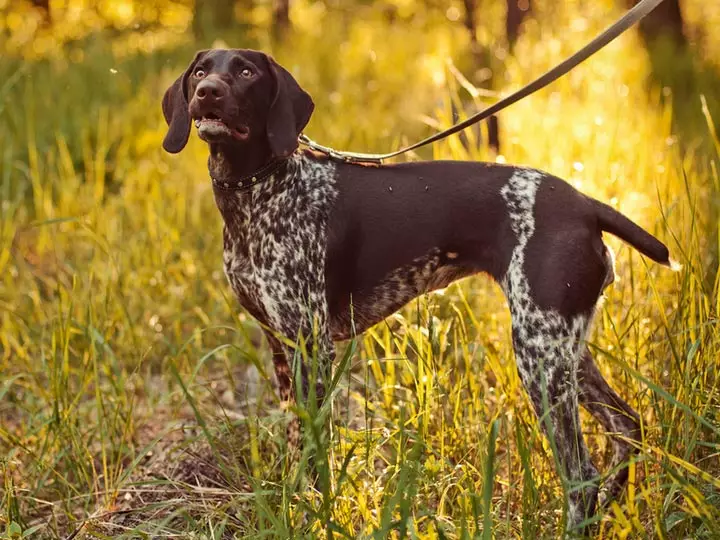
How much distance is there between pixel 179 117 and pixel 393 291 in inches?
38.5

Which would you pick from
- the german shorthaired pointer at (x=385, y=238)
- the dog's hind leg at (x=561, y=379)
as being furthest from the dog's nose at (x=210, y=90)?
the dog's hind leg at (x=561, y=379)

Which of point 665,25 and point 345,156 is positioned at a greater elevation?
point 665,25

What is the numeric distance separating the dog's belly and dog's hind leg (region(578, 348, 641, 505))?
538 mm

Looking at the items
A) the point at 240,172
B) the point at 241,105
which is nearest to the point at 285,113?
the point at 241,105

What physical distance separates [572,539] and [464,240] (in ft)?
3.34

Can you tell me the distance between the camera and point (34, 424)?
12.0 ft

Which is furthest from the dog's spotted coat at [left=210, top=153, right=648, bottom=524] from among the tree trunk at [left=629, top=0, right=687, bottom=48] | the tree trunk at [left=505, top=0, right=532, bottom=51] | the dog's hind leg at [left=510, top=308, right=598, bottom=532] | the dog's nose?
the tree trunk at [left=629, top=0, right=687, bottom=48]

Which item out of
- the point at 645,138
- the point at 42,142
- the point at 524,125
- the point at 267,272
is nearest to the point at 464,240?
the point at 267,272

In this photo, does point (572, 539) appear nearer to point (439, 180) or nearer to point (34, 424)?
point (439, 180)

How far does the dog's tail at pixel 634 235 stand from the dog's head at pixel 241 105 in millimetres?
1052

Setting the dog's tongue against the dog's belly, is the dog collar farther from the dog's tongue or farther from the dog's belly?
the dog's belly

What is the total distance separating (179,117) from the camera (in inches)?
127

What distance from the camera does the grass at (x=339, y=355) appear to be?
2570mm

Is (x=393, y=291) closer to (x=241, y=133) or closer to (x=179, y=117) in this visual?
(x=241, y=133)
